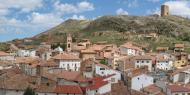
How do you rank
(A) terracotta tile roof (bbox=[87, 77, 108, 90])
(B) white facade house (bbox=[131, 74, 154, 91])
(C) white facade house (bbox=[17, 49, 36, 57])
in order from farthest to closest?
(C) white facade house (bbox=[17, 49, 36, 57])
(B) white facade house (bbox=[131, 74, 154, 91])
(A) terracotta tile roof (bbox=[87, 77, 108, 90])

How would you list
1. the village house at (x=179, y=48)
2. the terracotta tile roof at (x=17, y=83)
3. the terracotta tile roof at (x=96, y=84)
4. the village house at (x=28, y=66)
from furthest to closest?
the village house at (x=179, y=48) → the village house at (x=28, y=66) → the terracotta tile roof at (x=17, y=83) → the terracotta tile roof at (x=96, y=84)

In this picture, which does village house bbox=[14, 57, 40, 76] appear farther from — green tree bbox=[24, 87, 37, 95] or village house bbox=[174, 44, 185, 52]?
village house bbox=[174, 44, 185, 52]

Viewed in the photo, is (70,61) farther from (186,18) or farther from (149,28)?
(186,18)


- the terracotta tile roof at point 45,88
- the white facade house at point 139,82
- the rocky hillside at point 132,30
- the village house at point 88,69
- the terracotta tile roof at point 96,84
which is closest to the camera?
the terracotta tile roof at point 96,84

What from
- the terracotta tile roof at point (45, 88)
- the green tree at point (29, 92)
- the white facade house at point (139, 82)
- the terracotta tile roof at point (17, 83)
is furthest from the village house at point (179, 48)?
the green tree at point (29, 92)

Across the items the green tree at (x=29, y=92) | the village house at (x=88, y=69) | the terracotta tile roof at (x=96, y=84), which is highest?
the village house at (x=88, y=69)

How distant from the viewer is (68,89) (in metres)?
52.9

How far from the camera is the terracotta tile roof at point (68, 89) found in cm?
Answer: 5241

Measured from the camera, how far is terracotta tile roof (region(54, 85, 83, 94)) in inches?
2063

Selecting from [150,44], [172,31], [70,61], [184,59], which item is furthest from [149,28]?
[70,61]

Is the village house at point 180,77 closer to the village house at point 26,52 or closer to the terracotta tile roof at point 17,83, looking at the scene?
the terracotta tile roof at point 17,83

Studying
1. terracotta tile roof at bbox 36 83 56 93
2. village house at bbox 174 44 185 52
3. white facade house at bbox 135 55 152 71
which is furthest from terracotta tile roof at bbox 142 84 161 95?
village house at bbox 174 44 185 52

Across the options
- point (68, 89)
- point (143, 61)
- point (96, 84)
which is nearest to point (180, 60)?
point (143, 61)

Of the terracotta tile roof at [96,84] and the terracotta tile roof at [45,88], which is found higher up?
the terracotta tile roof at [96,84]
